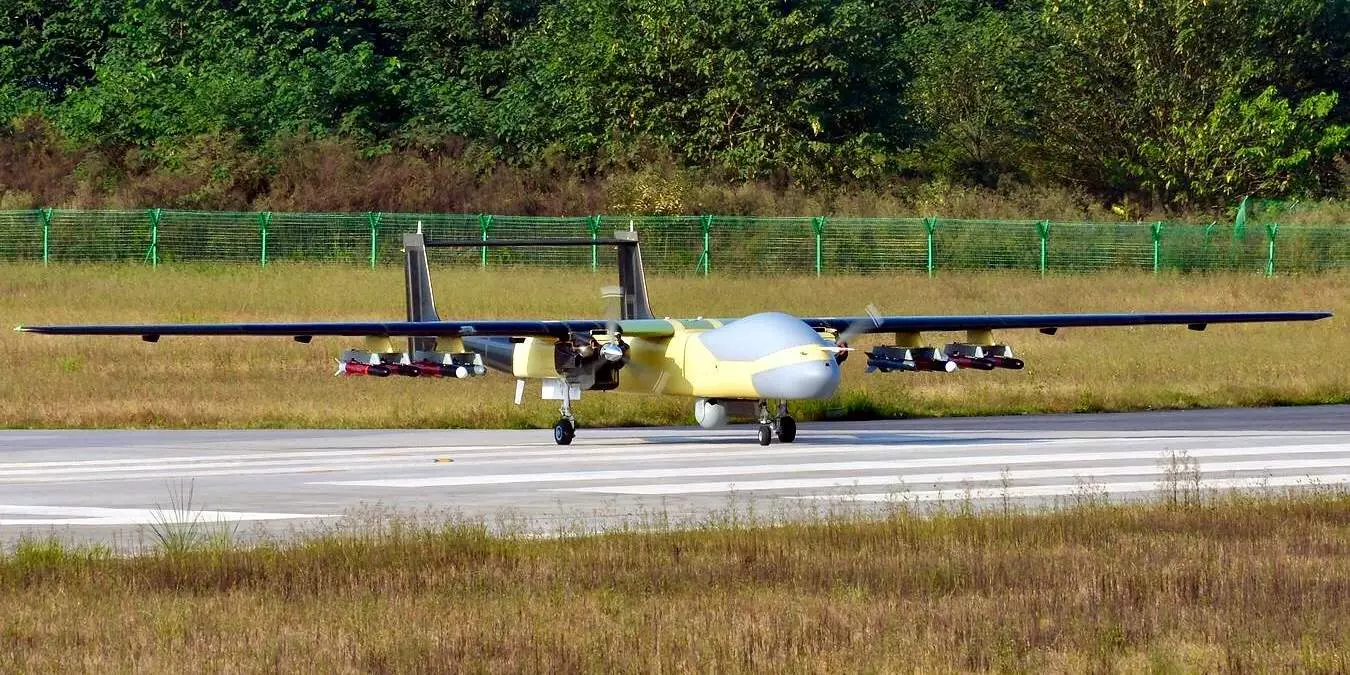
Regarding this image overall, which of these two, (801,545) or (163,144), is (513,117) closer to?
(163,144)

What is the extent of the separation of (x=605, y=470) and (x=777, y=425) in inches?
207

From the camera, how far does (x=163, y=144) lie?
66875mm

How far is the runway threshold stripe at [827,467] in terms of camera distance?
74.7 feet

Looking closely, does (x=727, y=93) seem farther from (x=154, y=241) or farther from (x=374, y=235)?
(x=154, y=241)

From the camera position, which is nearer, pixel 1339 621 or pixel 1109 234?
pixel 1339 621

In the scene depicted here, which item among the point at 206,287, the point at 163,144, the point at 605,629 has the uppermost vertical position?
the point at 163,144

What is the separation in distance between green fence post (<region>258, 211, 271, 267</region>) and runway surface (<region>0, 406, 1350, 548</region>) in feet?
77.7

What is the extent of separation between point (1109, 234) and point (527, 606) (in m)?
48.7

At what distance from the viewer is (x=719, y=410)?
2838 cm

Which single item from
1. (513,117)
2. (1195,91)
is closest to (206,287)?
(513,117)

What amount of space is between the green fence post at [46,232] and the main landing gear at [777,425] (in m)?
34.0

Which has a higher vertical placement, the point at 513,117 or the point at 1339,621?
the point at 513,117

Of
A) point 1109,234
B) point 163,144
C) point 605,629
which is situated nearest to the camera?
point 605,629

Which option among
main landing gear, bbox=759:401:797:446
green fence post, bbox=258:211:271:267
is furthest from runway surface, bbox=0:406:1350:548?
green fence post, bbox=258:211:271:267
